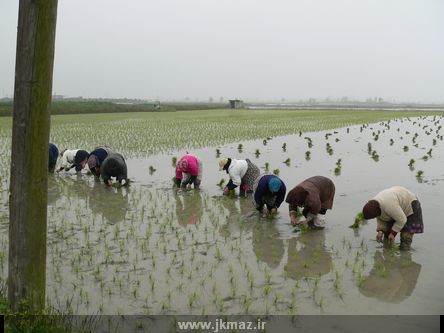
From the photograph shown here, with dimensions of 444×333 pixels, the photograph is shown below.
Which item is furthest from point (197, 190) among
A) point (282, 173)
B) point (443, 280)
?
point (443, 280)

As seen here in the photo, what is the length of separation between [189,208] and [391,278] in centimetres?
367

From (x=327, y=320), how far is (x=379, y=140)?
16.1m

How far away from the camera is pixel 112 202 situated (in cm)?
771

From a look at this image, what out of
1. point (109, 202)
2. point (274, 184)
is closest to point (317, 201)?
point (274, 184)

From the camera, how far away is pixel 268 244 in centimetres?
562

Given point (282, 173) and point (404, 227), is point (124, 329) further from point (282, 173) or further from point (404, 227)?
point (282, 173)

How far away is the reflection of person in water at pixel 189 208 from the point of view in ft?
21.9

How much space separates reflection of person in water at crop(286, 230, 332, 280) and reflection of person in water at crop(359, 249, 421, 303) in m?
0.51

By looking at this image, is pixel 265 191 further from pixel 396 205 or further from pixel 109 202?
pixel 109 202

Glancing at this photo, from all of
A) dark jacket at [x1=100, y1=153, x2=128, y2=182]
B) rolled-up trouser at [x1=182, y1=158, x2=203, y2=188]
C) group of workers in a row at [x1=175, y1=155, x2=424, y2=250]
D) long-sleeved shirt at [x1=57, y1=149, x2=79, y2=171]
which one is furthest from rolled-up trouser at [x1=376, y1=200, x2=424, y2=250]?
long-sleeved shirt at [x1=57, y1=149, x2=79, y2=171]

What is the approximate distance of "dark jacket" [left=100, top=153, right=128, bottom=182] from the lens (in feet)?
28.1

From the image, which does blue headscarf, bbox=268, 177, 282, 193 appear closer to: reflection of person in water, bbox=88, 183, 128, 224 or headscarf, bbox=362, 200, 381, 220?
headscarf, bbox=362, 200, 381, 220

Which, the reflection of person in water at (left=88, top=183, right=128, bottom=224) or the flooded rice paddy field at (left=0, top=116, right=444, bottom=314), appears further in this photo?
the reflection of person in water at (left=88, top=183, right=128, bottom=224)

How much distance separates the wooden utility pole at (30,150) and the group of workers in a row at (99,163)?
5.50 m
